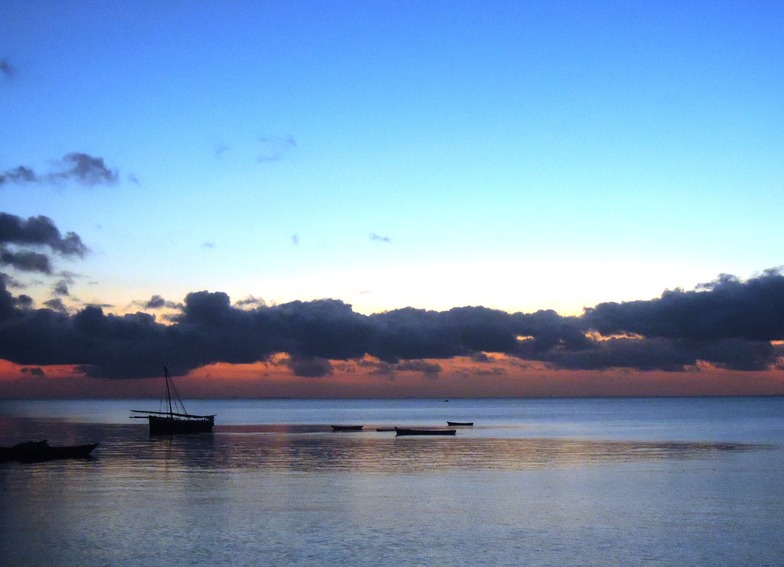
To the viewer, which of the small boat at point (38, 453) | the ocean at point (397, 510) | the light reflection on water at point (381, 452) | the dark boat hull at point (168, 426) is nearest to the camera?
the ocean at point (397, 510)

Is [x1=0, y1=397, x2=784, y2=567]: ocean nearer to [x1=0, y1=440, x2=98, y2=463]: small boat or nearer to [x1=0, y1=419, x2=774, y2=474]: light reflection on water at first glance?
[x1=0, y1=419, x2=774, y2=474]: light reflection on water

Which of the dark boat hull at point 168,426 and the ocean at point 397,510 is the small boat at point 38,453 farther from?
the dark boat hull at point 168,426

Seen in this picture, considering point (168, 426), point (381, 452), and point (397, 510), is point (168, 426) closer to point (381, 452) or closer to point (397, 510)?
point (381, 452)

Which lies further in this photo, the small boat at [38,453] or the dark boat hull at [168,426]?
the dark boat hull at [168,426]

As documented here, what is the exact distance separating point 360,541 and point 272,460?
146 feet

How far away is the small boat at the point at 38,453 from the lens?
3253 inches

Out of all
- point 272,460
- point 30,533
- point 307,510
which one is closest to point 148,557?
point 30,533

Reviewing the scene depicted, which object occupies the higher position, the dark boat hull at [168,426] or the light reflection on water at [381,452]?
the dark boat hull at [168,426]

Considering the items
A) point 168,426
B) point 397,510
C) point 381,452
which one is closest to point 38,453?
point 381,452

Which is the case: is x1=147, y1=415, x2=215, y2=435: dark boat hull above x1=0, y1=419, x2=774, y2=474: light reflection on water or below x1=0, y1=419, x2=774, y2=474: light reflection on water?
above

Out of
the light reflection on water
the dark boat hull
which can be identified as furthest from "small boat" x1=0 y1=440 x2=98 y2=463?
the dark boat hull

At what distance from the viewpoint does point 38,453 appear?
274 ft

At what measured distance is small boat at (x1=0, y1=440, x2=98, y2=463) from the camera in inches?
3253

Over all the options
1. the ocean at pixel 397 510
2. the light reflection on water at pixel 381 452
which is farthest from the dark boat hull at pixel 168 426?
the ocean at pixel 397 510
